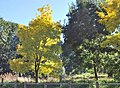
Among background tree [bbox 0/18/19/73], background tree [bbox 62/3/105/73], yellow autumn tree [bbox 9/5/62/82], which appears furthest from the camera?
background tree [bbox 0/18/19/73]

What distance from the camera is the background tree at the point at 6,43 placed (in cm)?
5200

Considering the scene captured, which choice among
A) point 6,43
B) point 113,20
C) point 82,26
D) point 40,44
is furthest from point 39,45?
point 6,43

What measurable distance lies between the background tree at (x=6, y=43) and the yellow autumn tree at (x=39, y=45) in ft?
87.0

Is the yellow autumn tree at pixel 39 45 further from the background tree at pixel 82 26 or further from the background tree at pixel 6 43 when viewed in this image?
the background tree at pixel 6 43

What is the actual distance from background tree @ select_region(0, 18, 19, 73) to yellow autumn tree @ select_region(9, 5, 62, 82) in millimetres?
26519

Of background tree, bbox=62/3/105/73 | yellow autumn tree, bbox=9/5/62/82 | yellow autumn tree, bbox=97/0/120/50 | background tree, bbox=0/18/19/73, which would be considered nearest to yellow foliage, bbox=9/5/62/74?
yellow autumn tree, bbox=9/5/62/82

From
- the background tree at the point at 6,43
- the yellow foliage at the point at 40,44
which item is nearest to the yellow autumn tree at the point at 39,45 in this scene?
the yellow foliage at the point at 40,44

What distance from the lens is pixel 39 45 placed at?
24.5 m

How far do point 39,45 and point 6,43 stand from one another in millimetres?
32718

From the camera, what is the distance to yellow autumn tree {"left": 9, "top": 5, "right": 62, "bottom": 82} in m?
24.4

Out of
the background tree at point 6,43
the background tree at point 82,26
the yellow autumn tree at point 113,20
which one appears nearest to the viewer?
the yellow autumn tree at point 113,20

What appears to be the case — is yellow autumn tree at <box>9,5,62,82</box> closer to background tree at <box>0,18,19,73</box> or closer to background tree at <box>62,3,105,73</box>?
background tree at <box>62,3,105,73</box>

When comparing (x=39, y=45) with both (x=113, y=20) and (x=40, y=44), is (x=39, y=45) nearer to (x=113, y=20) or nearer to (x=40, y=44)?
(x=40, y=44)

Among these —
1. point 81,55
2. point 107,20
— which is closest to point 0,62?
point 81,55
